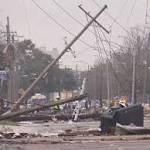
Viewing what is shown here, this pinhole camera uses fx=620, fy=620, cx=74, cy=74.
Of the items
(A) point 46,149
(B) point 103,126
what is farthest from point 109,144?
(B) point 103,126

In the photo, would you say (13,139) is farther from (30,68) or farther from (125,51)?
(30,68)

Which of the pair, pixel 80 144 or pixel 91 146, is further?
pixel 80 144

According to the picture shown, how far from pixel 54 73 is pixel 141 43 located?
33940 millimetres

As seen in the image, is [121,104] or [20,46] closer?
[121,104]

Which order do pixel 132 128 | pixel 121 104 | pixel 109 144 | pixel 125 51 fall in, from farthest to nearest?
A: pixel 125 51 → pixel 121 104 → pixel 132 128 → pixel 109 144

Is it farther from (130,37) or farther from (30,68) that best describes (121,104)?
(30,68)

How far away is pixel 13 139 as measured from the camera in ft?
69.8

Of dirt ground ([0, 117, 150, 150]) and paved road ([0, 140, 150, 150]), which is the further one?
dirt ground ([0, 117, 150, 150])

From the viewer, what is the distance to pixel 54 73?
11675 centimetres

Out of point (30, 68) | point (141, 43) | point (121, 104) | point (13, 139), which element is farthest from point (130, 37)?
point (13, 139)

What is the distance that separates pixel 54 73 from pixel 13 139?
95.5 m

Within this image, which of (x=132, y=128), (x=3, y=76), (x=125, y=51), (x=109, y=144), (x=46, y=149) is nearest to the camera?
(x=46, y=149)

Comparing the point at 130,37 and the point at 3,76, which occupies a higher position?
the point at 130,37

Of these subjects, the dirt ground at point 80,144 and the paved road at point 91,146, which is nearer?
the paved road at point 91,146
